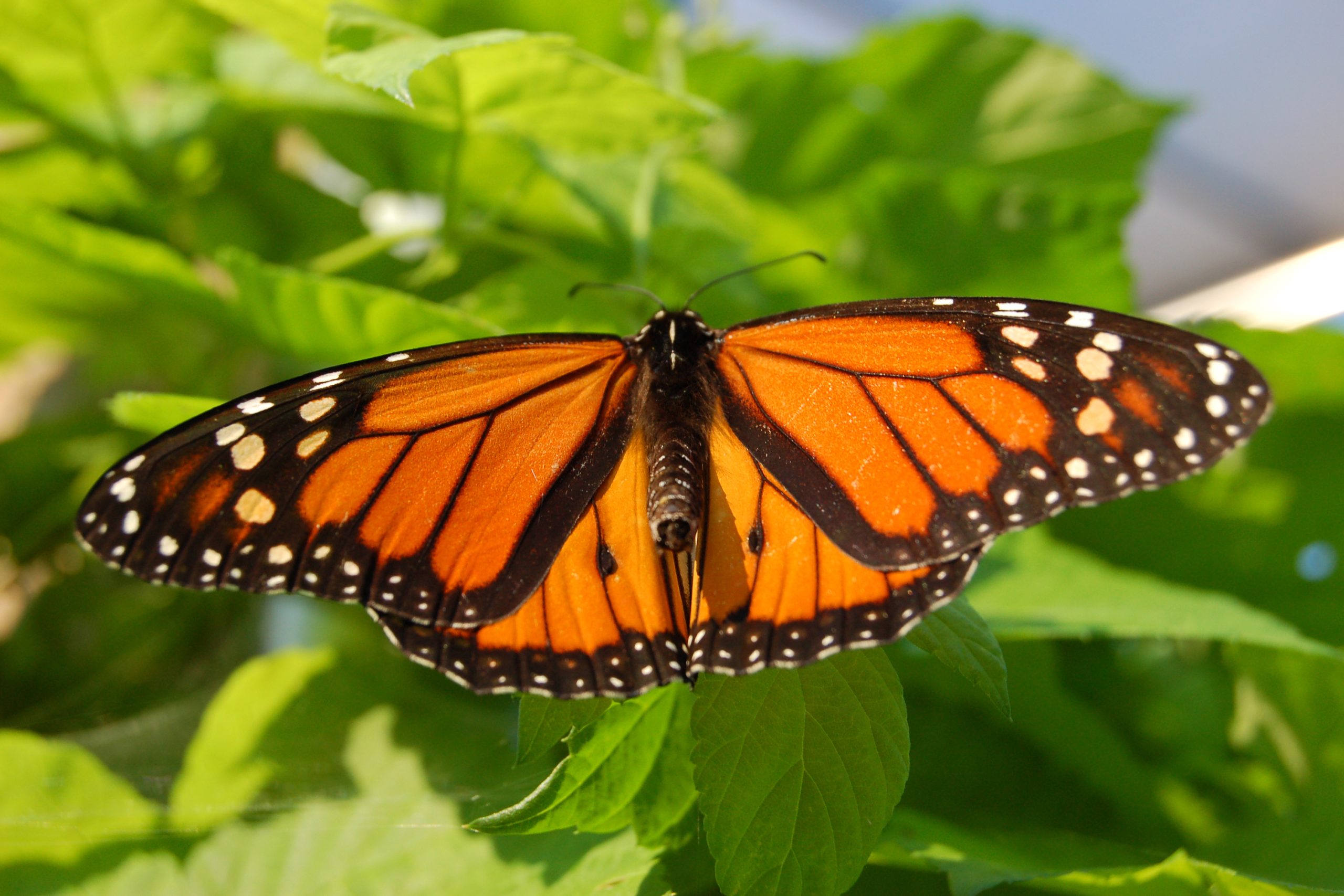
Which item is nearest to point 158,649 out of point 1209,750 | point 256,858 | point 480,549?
point 256,858

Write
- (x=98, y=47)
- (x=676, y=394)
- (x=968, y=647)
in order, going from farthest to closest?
(x=98, y=47) → (x=676, y=394) → (x=968, y=647)

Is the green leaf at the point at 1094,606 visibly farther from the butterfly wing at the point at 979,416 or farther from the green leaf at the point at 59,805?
the green leaf at the point at 59,805

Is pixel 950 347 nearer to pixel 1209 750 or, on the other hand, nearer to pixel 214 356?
pixel 1209 750

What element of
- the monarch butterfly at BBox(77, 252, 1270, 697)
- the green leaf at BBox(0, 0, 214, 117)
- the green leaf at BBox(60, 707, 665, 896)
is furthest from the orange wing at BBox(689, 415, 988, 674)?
the green leaf at BBox(0, 0, 214, 117)

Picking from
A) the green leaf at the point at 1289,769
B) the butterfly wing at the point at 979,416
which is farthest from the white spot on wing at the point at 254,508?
the green leaf at the point at 1289,769

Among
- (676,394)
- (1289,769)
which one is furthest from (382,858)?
(1289,769)

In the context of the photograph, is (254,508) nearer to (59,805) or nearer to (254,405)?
(254,405)
